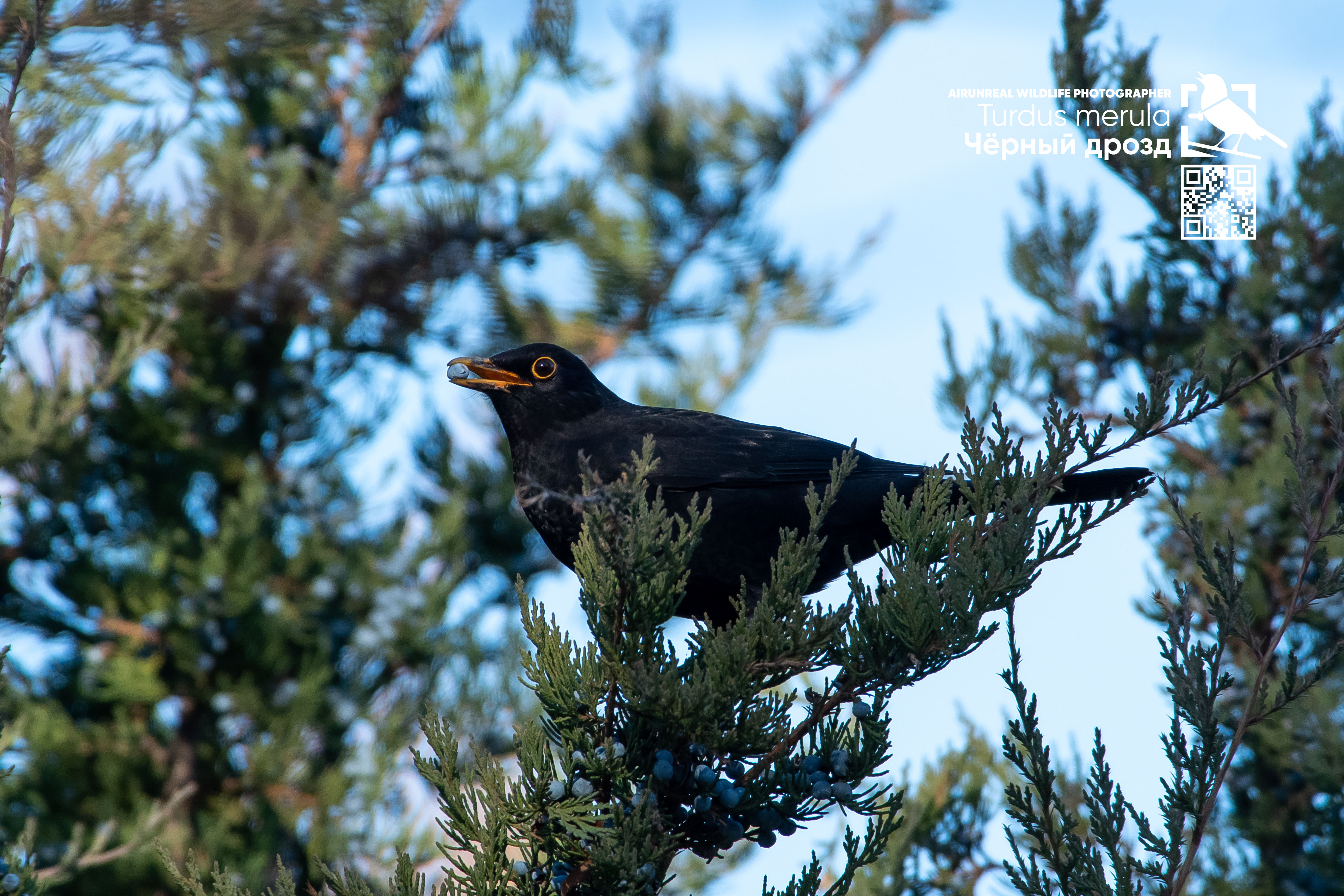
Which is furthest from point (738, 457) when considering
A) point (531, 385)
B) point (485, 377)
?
point (485, 377)

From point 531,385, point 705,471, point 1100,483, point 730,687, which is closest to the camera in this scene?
point 730,687

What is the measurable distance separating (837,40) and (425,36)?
2.29 metres

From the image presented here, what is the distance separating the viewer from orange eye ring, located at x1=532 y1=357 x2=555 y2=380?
4.24 m

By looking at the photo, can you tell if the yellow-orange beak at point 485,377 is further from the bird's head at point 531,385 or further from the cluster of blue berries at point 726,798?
the cluster of blue berries at point 726,798

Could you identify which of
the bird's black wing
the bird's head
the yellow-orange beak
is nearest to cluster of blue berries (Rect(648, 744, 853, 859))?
the bird's black wing

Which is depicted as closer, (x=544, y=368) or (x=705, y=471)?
(x=705, y=471)

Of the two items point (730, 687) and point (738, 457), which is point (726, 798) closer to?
point (730, 687)

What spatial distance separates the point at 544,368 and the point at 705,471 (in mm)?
842

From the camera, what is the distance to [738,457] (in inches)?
154

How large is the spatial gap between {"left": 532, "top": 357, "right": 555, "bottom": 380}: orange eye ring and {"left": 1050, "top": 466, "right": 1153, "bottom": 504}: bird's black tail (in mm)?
1892

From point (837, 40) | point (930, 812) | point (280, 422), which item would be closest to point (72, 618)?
point (280, 422)

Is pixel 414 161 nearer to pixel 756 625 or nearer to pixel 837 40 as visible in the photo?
pixel 837 40

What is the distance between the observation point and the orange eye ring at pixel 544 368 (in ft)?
13.9

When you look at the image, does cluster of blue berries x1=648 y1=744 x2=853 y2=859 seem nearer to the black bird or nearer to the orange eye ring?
the black bird
